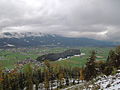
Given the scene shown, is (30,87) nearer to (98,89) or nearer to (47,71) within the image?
(47,71)

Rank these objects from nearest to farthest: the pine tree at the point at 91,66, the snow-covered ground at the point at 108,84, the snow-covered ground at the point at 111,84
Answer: the snow-covered ground at the point at 111,84 < the snow-covered ground at the point at 108,84 < the pine tree at the point at 91,66

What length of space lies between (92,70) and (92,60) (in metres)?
3.70

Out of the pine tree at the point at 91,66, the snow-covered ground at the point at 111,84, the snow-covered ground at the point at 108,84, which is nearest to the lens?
the snow-covered ground at the point at 111,84

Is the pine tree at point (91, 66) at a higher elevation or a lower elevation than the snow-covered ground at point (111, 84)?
lower

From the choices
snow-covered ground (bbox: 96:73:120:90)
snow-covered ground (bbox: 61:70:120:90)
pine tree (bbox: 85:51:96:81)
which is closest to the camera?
snow-covered ground (bbox: 96:73:120:90)

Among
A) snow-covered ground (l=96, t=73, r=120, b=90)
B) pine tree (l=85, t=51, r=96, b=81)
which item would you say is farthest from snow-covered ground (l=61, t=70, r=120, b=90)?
pine tree (l=85, t=51, r=96, b=81)

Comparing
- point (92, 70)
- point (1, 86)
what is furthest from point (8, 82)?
point (92, 70)

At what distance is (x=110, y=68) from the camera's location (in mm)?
77250

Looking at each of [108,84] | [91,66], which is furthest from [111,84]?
[91,66]

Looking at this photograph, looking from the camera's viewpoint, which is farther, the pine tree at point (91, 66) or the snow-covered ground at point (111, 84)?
the pine tree at point (91, 66)

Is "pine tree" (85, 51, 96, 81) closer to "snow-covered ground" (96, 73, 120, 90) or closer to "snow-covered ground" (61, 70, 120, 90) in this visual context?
"snow-covered ground" (61, 70, 120, 90)

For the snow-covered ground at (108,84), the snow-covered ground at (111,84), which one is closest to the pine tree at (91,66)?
the snow-covered ground at (108,84)

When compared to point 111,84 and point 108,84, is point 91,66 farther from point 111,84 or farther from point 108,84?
point 111,84

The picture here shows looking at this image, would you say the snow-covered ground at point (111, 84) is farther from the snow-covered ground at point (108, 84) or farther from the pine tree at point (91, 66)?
the pine tree at point (91, 66)
